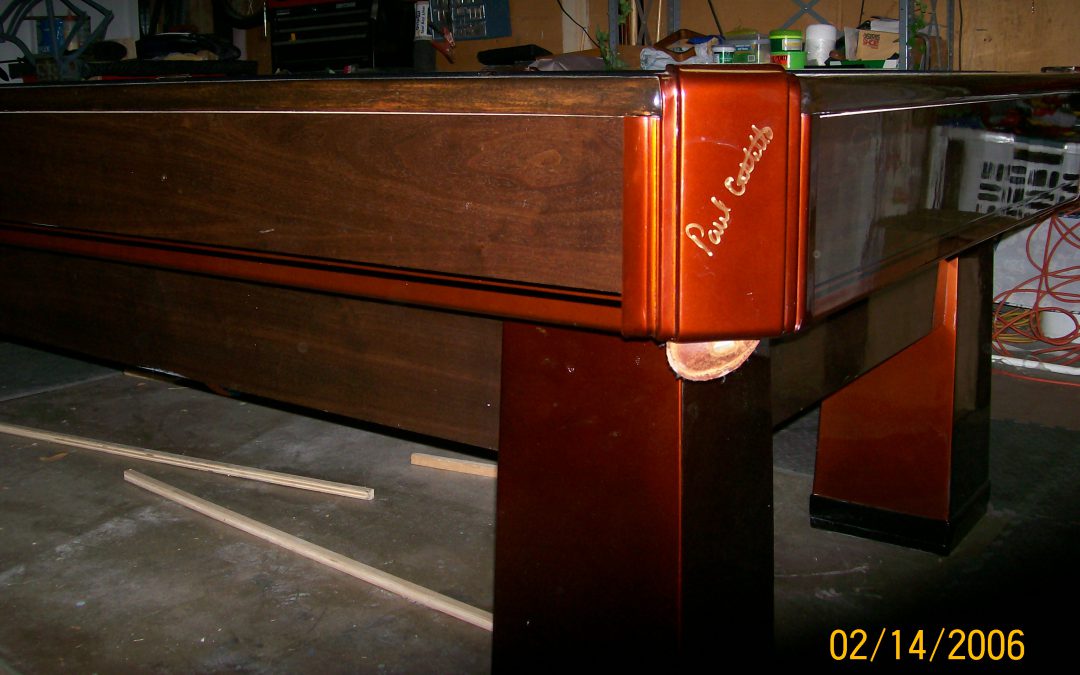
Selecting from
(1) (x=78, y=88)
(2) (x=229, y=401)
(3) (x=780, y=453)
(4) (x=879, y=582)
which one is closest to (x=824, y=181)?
(1) (x=78, y=88)

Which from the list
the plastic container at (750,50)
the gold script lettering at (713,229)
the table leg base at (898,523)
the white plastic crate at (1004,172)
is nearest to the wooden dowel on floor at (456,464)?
the table leg base at (898,523)

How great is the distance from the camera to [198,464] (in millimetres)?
2098

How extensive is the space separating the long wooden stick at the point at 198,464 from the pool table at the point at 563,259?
31.6 inches

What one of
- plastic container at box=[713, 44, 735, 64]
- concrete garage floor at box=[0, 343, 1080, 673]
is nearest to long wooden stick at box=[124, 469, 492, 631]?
concrete garage floor at box=[0, 343, 1080, 673]

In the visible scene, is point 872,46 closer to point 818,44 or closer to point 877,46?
point 877,46

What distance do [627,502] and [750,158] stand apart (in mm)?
311

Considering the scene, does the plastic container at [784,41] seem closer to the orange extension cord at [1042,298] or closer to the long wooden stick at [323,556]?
the long wooden stick at [323,556]

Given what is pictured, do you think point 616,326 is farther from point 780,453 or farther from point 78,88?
point 780,453

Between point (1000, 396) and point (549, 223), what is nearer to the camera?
point (549, 223)

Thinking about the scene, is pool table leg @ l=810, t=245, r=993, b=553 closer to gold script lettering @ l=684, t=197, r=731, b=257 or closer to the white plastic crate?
the white plastic crate

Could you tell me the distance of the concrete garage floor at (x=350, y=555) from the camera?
139 cm

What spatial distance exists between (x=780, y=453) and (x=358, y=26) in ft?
7.17

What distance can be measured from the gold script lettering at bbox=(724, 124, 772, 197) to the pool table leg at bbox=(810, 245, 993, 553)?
2.78ft

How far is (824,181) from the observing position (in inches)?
28.2
